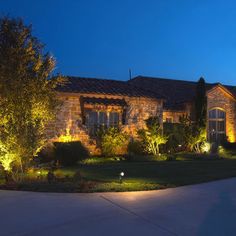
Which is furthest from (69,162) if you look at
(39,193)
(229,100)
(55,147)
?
(229,100)

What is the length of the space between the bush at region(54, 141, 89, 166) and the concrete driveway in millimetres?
7689

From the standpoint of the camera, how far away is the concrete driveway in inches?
239

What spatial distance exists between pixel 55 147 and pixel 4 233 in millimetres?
12306

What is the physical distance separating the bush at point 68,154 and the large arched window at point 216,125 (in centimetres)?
1250

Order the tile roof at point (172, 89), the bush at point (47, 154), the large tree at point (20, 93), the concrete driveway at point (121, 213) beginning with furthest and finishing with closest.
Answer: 1. the tile roof at point (172, 89)
2. the bush at point (47, 154)
3. the large tree at point (20, 93)
4. the concrete driveway at point (121, 213)

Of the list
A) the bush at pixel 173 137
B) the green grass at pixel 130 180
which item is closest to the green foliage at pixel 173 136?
the bush at pixel 173 137

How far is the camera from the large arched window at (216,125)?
27.3m

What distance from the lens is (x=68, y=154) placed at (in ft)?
56.0

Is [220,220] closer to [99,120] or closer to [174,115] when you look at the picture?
[99,120]

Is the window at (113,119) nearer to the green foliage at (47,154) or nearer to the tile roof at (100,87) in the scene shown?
the tile roof at (100,87)

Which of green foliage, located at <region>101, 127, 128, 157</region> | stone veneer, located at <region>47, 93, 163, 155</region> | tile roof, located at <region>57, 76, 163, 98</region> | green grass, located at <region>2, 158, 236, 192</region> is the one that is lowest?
green grass, located at <region>2, 158, 236, 192</region>

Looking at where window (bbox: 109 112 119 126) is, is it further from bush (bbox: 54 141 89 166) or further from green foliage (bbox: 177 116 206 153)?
Answer: green foliage (bbox: 177 116 206 153)

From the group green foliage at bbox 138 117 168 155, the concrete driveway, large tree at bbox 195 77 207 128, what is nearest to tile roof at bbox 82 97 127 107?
green foliage at bbox 138 117 168 155

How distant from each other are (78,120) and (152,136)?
409 centimetres
